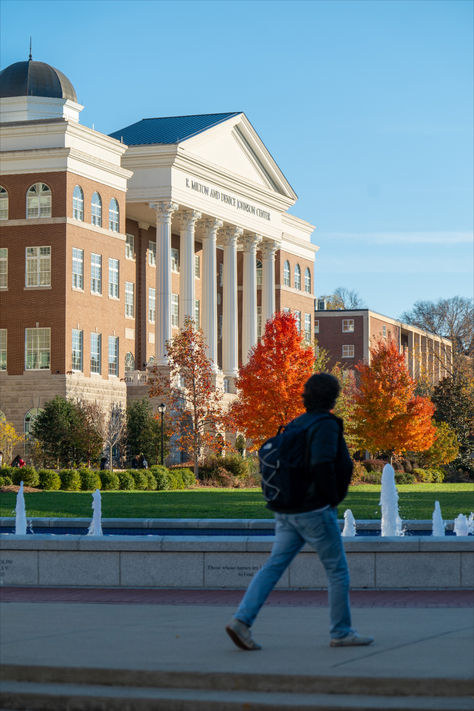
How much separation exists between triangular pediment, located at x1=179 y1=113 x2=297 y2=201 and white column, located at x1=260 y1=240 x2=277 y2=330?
4030 mm

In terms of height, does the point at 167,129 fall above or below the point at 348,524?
above

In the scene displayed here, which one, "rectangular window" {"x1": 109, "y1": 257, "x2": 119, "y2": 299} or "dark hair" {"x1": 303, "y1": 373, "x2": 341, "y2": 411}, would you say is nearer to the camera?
"dark hair" {"x1": 303, "y1": 373, "x2": 341, "y2": 411}

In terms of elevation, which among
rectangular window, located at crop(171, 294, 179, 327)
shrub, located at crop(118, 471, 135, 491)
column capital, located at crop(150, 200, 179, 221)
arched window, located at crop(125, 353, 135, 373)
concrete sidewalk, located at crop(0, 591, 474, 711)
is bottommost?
shrub, located at crop(118, 471, 135, 491)

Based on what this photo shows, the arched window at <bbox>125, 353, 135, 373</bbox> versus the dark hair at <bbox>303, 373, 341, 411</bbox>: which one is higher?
the arched window at <bbox>125, 353, 135, 373</bbox>

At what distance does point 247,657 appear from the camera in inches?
369

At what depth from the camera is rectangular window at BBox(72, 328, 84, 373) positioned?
60.0 metres

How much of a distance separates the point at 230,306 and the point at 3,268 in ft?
67.9

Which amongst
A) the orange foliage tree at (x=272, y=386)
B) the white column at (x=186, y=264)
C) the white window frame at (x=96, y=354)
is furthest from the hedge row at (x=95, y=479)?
the white column at (x=186, y=264)

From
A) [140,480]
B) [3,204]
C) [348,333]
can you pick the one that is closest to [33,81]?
[3,204]

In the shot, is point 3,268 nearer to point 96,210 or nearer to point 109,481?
point 96,210

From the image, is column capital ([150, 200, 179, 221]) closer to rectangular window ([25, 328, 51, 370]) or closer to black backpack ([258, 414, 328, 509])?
rectangular window ([25, 328, 51, 370])

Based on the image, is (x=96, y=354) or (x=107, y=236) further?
(x=107, y=236)

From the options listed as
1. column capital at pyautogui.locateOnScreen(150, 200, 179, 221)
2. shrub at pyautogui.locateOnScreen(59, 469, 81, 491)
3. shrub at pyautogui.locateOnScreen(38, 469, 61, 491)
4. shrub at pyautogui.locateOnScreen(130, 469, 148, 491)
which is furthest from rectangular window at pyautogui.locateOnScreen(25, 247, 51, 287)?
shrub at pyautogui.locateOnScreen(38, 469, 61, 491)

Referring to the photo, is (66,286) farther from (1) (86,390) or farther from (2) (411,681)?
(2) (411,681)
